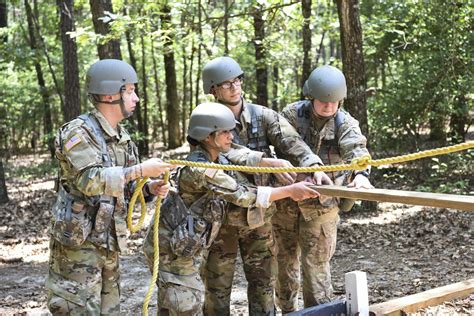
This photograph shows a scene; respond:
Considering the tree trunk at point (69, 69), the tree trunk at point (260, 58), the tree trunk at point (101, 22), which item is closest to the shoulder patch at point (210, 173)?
the tree trunk at point (101, 22)

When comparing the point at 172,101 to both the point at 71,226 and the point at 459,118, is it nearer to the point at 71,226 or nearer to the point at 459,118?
the point at 459,118

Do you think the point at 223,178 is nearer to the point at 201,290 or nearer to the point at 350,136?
the point at 201,290

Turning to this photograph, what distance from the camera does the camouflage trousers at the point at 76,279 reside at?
3.37m

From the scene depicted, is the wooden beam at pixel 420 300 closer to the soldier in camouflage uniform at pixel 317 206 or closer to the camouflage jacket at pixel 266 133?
the soldier in camouflage uniform at pixel 317 206

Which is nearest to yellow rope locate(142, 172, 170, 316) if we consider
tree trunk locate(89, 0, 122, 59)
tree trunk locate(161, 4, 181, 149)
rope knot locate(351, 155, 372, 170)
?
rope knot locate(351, 155, 372, 170)

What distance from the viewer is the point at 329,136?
13.6 ft

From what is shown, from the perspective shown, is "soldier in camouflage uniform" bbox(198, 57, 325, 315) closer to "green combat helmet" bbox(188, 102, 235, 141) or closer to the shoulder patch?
"green combat helmet" bbox(188, 102, 235, 141)

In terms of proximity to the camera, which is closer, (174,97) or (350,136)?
(350,136)

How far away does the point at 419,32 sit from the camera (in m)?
10.2

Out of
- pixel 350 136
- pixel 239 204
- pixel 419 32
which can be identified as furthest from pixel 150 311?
pixel 419 32

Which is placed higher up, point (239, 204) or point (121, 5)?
point (121, 5)

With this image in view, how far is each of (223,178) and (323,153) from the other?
99 centimetres

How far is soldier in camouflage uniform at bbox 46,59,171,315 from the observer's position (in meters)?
3.29

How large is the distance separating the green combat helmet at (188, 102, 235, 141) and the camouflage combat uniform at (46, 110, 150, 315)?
48 centimetres
